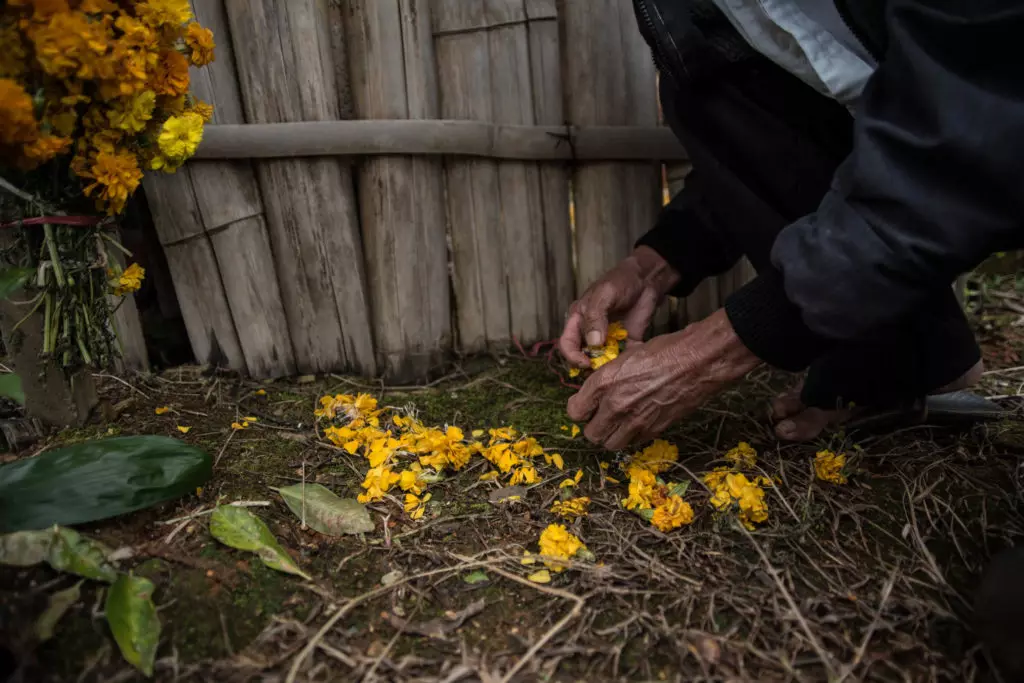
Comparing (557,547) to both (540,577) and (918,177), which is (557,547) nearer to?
(540,577)

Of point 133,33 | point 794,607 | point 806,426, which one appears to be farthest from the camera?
point 806,426

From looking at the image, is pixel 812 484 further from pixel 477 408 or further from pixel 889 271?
pixel 477 408

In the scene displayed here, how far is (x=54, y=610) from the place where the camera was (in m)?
1.19

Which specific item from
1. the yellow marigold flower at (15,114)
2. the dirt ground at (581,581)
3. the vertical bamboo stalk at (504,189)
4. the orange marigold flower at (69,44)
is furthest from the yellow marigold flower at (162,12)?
the dirt ground at (581,581)

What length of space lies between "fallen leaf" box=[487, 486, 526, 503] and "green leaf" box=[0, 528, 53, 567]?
101cm

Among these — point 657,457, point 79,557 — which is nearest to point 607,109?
point 657,457

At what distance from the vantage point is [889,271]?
1.32 meters

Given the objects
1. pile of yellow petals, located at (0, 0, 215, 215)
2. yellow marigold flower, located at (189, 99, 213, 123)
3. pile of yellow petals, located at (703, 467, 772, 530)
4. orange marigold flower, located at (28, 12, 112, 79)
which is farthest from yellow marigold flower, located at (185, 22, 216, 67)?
pile of yellow petals, located at (703, 467, 772, 530)

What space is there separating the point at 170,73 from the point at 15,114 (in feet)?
1.32

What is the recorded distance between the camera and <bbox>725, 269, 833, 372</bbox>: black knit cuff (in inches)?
62.2

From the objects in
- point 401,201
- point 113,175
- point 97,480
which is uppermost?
point 113,175

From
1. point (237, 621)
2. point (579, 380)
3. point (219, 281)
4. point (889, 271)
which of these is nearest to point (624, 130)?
point (579, 380)

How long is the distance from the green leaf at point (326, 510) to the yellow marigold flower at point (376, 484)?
0.04 meters

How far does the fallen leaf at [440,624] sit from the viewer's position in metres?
1.28
